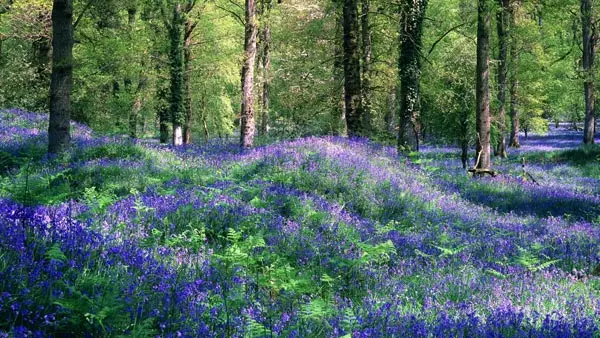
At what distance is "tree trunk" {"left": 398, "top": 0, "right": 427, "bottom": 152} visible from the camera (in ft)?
45.4

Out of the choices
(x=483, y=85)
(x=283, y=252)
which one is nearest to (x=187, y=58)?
(x=483, y=85)

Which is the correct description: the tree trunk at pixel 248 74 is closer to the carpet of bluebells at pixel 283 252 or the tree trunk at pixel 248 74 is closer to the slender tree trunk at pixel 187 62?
the carpet of bluebells at pixel 283 252

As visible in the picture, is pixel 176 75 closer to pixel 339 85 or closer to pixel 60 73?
pixel 339 85

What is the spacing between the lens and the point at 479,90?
1271cm

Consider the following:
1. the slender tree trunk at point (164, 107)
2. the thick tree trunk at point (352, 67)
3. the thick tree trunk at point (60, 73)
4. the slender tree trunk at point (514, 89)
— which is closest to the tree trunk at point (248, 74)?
the thick tree trunk at point (352, 67)

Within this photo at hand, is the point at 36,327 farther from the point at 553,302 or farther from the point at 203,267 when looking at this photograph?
the point at 553,302

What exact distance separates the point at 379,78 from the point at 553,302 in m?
20.8

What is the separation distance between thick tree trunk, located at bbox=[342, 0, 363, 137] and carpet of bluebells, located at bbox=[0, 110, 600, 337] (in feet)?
12.3

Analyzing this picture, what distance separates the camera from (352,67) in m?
15.0

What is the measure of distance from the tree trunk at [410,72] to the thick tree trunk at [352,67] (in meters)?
1.43

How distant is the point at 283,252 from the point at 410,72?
10.2 meters

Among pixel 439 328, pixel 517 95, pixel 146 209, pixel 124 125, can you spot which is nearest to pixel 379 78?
pixel 124 125

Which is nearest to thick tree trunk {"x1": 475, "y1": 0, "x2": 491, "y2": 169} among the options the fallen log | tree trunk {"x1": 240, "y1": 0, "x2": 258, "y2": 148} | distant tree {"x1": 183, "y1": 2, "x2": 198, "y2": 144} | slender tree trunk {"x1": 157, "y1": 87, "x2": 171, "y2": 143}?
the fallen log

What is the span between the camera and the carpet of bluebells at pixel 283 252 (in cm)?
288
